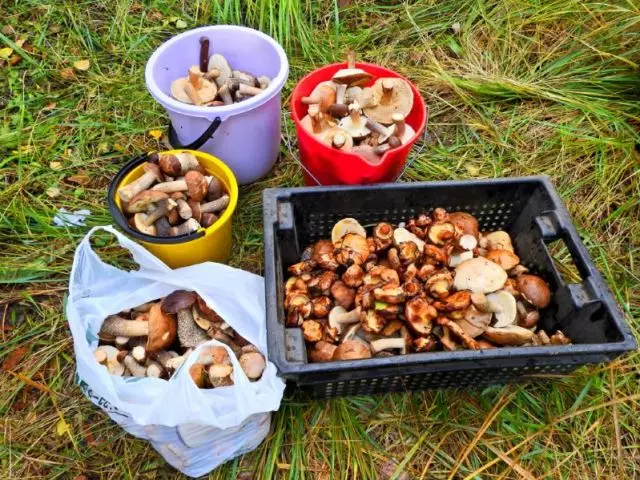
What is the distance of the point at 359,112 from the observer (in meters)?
2.13

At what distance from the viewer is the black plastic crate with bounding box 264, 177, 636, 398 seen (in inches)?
60.9

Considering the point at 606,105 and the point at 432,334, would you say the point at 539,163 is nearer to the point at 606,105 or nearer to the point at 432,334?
the point at 606,105

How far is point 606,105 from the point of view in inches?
114

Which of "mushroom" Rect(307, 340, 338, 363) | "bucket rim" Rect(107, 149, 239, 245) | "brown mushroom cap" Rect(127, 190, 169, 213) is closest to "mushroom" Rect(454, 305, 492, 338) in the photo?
"mushroom" Rect(307, 340, 338, 363)

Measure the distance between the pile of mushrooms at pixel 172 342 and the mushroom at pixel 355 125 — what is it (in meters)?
0.94

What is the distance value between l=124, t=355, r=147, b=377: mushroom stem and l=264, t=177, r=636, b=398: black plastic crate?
0.54m

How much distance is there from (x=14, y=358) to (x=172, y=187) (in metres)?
0.95

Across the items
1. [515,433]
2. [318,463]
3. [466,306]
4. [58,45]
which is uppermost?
[466,306]

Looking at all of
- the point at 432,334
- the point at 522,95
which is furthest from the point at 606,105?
the point at 432,334

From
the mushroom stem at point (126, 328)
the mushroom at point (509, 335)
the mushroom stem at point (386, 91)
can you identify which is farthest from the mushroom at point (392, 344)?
the mushroom stem at point (386, 91)

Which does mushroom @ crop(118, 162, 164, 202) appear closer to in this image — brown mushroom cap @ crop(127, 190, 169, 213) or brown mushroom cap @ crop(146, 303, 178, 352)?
brown mushroom cap @ crop(127, 190, 169, 213)

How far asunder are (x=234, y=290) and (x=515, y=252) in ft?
3.91

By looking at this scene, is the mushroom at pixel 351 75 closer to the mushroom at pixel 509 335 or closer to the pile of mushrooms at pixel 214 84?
the pile of mushrooms at pixel 214 84

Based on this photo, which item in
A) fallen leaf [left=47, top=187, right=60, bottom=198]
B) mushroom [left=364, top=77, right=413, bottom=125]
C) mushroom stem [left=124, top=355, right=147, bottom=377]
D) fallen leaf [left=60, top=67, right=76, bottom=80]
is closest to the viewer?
mushroom stem [left=124, top=355, right=147, bottom=377]
